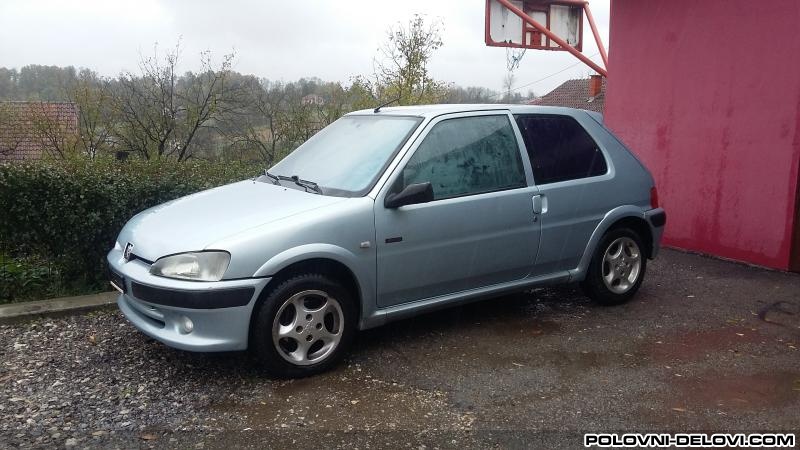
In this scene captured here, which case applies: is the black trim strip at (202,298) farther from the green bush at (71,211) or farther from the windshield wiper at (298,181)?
the green bush at (71,211)

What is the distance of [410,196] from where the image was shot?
13.7 feet

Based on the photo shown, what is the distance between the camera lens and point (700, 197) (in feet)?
25.0

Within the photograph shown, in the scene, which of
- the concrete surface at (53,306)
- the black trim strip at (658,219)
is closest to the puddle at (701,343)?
the black trim strip at (658,219)

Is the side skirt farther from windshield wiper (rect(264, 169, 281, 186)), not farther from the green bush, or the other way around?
the green bush

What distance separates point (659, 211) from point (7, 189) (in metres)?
5.41

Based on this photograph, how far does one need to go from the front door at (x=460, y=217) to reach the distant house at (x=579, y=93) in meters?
25.3

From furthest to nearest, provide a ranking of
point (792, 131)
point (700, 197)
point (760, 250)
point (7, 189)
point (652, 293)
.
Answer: point (700, 197) → point (760, 250) → point (792, 131) → point (652, 293) → point (7, 189)

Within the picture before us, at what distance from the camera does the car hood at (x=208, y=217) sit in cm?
390

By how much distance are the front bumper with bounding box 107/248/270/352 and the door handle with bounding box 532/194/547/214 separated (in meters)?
2.11

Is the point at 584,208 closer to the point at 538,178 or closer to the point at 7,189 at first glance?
the point at 538,178

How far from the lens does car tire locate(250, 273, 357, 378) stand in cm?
388

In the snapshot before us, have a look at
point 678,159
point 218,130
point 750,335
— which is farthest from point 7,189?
point 218,130

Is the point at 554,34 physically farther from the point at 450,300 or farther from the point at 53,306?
the point at 53,306

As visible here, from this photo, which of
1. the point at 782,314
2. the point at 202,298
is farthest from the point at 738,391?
the point at 202,298
